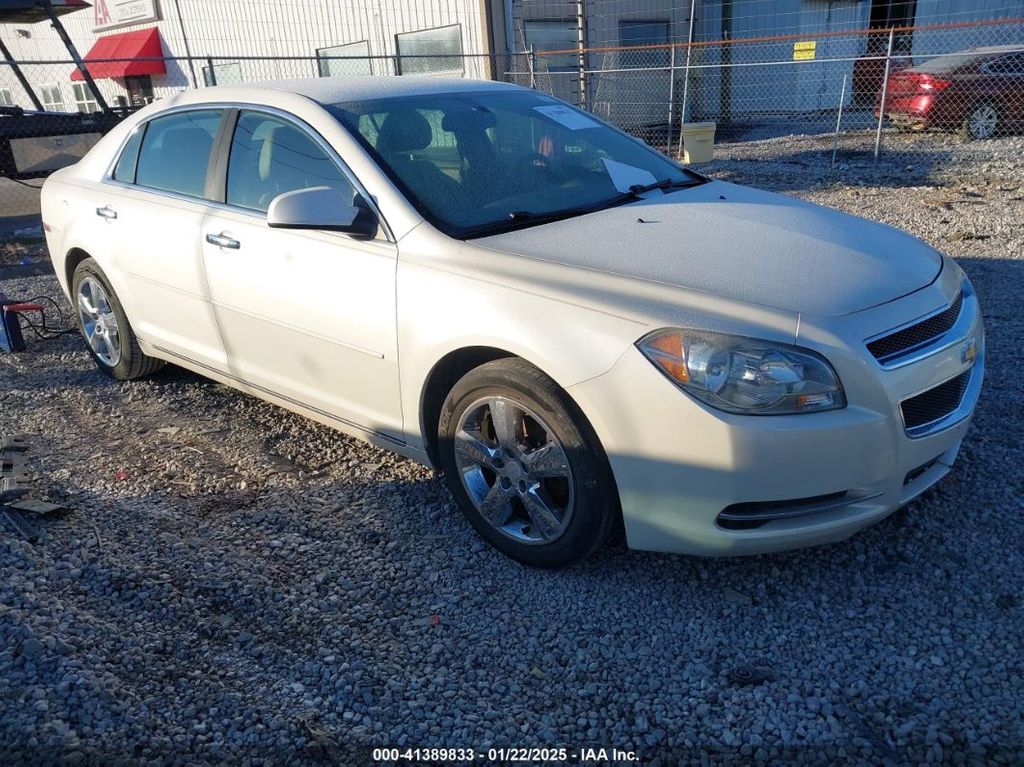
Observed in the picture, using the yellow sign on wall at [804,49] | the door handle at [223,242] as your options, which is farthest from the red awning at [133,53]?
the door handle at [223,242]

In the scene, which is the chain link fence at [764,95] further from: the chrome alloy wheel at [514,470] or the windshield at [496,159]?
the chrome alloy wheel at [514,470]

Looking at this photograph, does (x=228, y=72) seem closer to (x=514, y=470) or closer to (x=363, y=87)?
(x=363, y=87)

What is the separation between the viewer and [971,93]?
13195 mm

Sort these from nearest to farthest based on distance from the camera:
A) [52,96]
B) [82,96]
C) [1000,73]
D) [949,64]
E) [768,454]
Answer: [768,454] → [1000,73] → [949,64] → [82,96] → [52,96]

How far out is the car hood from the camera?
272 centimetres

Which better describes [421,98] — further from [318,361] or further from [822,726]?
[822,726]

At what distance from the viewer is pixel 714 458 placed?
99.4 inches

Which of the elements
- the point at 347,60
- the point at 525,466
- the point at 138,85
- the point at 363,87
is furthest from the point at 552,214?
the point at 138,85

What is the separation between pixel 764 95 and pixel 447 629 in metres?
17.9

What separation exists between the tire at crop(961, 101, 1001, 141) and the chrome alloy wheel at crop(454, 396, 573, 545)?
1327 cm

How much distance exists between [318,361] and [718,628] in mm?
1934

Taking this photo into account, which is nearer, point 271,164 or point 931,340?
point 931,340

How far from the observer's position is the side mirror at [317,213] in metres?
3.17

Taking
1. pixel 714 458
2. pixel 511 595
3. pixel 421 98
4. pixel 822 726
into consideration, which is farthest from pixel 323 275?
pixel 822 726
